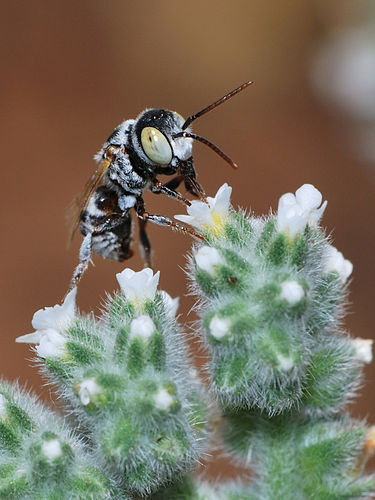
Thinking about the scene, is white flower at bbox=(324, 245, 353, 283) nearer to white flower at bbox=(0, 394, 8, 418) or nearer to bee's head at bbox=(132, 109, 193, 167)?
bee's head at bbox=(132, 109, 193, 167)

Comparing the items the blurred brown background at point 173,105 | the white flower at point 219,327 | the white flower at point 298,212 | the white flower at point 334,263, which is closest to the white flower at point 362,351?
the white flower at point 334,263

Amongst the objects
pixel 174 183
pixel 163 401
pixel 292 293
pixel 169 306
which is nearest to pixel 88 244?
pixel 174 183

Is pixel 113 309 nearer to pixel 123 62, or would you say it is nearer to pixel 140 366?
pixel 140 366

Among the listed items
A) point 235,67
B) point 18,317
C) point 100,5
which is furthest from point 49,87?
point 18,317

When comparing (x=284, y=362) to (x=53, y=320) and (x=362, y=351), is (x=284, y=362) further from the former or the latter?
(x=53, y=320)

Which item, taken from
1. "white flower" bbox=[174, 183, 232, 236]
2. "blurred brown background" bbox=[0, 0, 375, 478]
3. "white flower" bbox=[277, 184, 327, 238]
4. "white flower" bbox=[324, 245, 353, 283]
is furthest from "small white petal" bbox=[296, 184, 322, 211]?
"blurred brown background" bbox=[0, 0, 375, 478]
